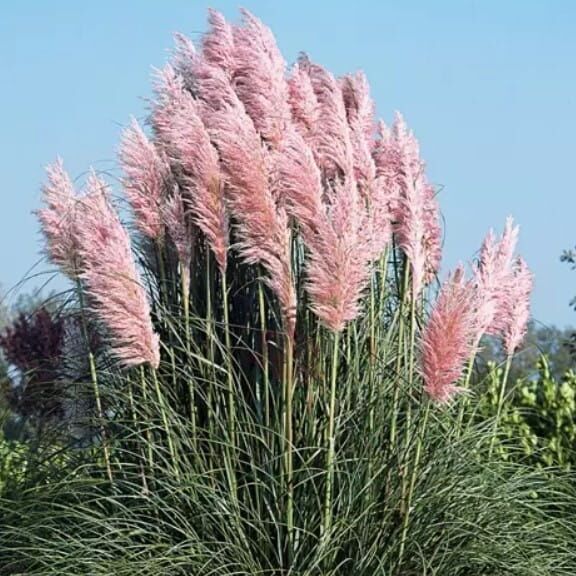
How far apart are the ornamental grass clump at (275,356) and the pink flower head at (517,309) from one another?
1 centimetres

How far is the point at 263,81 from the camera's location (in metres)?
5.44

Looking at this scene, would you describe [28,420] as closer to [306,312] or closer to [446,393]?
[306,312]

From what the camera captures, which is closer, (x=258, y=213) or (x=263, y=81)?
(x=258, y=213)

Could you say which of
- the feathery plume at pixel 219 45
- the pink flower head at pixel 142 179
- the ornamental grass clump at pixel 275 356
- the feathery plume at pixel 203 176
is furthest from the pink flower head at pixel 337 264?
the feathery plume at pixel 219 45

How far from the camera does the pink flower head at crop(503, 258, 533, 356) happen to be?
19.1ft

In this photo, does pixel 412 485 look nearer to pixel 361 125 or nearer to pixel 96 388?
pixel 96 388

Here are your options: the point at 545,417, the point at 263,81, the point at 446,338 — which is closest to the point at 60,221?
the point at 263,81

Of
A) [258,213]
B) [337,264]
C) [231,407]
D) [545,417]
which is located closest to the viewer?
[337,264]

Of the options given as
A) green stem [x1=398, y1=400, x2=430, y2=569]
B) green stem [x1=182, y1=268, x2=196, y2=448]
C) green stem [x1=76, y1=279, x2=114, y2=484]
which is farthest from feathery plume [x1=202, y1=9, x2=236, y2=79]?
green stem [x1=398, y1=400, x2=430, y2=569]

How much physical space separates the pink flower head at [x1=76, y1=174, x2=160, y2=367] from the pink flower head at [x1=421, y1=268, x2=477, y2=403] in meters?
1.03

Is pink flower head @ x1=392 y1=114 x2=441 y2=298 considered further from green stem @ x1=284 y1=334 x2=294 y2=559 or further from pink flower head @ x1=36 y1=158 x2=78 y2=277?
pink flower head @ x1=36 y1=158 x2=78 y2=277

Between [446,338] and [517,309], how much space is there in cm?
109

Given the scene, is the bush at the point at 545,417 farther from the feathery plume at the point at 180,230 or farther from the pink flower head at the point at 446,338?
the feathery plume at the point at 180,230

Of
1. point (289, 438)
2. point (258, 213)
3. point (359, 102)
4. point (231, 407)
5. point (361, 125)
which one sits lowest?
point (289, 438)
